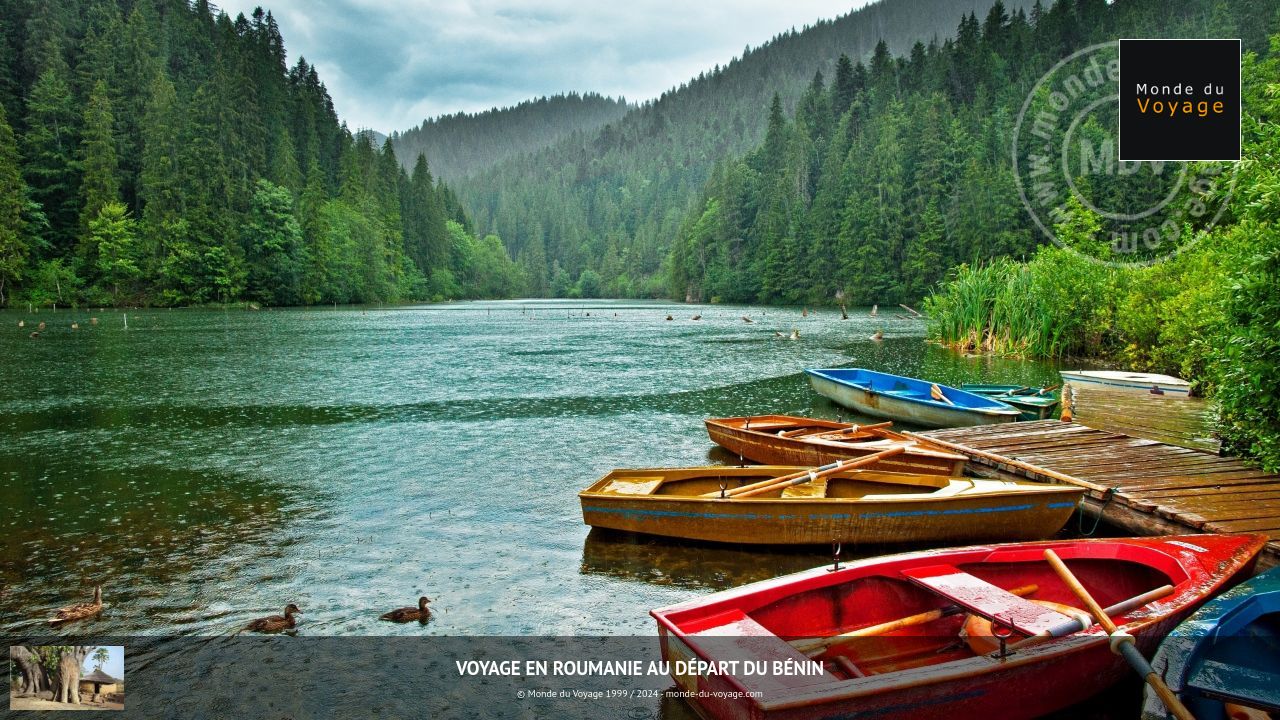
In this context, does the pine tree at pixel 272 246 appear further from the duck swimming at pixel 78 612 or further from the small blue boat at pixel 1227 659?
the small blue boat at pixel 1227 659

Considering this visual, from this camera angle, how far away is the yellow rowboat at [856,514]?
9.91 meters

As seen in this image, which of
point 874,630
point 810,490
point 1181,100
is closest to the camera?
point 874,630

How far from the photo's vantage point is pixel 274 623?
8070mm

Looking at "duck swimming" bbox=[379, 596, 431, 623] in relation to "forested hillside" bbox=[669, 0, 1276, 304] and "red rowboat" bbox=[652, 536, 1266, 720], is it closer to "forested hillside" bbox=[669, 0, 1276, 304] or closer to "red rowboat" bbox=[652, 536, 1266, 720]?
"red rowboat" bbox=[652, 536, 1266, 720]

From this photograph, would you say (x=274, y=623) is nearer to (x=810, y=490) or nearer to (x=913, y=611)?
(x=913, y=611)

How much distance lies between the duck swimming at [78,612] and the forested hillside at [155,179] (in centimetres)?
8588

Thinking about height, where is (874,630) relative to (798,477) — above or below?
below

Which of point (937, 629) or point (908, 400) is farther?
point (908, 400)

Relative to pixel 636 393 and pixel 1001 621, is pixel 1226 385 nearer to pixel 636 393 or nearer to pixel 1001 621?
pixel 1001 621

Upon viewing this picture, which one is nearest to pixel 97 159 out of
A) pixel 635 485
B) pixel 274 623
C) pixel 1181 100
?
pixel 635 485

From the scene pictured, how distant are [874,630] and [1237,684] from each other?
2.42 m

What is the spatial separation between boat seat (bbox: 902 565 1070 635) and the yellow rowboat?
321 cm

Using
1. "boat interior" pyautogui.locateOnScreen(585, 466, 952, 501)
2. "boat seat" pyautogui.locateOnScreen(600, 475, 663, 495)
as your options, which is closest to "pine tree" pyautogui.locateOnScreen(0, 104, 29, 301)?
"boat seat" pyautogui.locateOnScreen(600, 475, 663, 495)

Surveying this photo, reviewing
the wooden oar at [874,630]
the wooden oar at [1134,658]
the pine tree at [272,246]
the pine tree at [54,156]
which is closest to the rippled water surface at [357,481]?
the wooden oar at [874,630]
